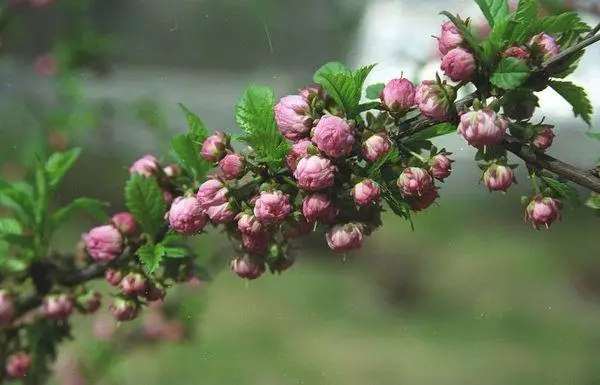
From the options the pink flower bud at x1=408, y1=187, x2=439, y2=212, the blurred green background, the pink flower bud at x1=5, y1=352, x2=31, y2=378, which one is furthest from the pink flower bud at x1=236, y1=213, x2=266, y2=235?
the blurred green background

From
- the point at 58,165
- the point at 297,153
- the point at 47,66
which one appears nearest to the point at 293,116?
the point at 297,153

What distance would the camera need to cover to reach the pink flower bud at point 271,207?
51 centimetres

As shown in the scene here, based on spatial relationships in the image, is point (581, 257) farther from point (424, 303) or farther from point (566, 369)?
point (566, 369)

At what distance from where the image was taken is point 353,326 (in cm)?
289

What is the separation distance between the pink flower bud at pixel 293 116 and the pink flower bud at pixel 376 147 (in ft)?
0.15

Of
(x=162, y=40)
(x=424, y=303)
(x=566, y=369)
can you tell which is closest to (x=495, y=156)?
(x=566, y=369)

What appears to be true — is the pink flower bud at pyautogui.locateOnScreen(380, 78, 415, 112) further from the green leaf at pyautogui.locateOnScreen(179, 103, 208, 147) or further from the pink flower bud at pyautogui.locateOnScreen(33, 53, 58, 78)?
the pink flower bud at pyautogui.locateOnScreen(33, 53, 58, 78)

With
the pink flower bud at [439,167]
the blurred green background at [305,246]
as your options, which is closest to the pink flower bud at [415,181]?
the pink flower bud at [439,167]

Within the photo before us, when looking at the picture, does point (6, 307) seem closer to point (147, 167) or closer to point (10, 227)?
point (10, 227)

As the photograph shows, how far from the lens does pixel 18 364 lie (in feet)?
2.43

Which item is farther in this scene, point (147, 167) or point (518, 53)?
point (147, 167)

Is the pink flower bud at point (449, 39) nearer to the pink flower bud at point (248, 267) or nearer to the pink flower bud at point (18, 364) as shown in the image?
the pink flower bud at point (248, 267)

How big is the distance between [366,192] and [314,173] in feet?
0.12

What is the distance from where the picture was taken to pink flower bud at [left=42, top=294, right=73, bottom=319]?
68 centimetres
